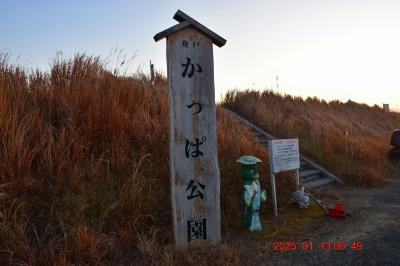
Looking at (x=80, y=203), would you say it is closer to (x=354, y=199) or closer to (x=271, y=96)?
(x=354, y=199)

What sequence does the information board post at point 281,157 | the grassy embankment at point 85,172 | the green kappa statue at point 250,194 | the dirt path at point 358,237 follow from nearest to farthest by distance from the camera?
the grassy embankment at point 85,172 → the dirt path at point 358,237 → the green kappa statue at point 250,194 → the information board post at point 281,157

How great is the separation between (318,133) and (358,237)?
26.0 feet

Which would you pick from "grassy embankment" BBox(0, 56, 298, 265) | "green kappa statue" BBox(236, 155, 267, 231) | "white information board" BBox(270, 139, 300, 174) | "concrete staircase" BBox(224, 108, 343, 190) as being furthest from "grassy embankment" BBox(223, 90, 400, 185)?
"green kappa statue" BBox(236, 155, 267, 231)

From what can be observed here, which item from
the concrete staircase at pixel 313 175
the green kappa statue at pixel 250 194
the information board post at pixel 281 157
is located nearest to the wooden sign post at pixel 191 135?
the green kappa statue at pixel 250 194

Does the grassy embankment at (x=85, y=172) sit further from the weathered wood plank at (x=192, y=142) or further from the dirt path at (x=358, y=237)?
the dirt path at (x=358, y=237)

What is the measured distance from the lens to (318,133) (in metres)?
12.5

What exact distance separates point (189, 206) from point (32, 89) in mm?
3534

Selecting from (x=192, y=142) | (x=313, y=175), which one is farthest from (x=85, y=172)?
(x=313, y=175)

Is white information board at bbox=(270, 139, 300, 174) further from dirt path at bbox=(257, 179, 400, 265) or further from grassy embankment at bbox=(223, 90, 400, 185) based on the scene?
grassy embankment at bbox=(223, 90, 400, 185)

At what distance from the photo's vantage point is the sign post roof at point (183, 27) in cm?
443

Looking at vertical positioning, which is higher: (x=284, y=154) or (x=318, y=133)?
(x=318, y=133)

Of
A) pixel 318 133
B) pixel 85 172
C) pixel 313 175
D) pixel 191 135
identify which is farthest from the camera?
pixel 318 133
